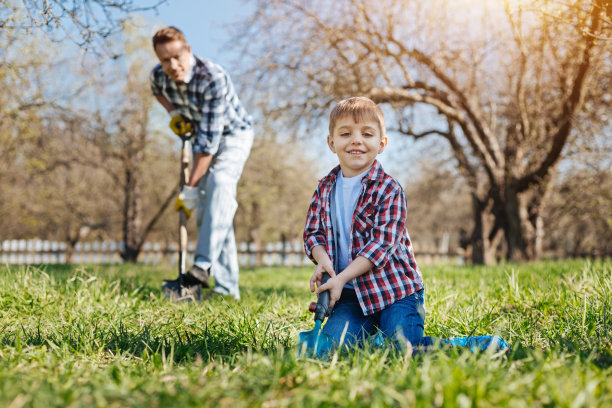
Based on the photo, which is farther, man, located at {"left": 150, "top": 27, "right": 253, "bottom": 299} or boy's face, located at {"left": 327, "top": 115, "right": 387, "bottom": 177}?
man, located at {"left": 150, "top": 27, "right": 253, "bottom": 299}

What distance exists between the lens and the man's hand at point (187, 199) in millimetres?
3820

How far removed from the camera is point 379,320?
229 centimetres

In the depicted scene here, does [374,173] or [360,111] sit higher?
[360,111]

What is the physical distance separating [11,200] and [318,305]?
20.9 metres

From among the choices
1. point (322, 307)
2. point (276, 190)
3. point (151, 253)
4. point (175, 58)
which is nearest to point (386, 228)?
point (322, 307)

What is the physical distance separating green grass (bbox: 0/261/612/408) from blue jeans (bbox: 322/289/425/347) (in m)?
0.20

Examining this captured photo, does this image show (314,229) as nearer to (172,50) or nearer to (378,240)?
(378,240)

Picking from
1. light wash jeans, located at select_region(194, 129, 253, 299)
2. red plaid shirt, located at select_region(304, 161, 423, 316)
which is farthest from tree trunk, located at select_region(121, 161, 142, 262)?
red plaid shirt, located at select_region(304, 161, 423, 316)

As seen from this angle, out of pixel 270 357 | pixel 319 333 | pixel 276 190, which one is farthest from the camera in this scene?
pixel 276 190

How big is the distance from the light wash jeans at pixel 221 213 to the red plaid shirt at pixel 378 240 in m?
1.67

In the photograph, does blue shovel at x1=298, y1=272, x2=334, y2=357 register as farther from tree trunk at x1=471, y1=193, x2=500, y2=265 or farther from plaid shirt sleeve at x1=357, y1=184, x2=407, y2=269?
tree trunk at x1=471, y1=193, x2=500, y2=265

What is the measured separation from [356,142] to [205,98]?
1.97m

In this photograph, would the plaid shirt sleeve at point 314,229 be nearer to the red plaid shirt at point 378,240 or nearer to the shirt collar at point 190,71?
the red plaid shirt at point 378,240

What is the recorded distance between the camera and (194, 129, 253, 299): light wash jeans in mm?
3889
